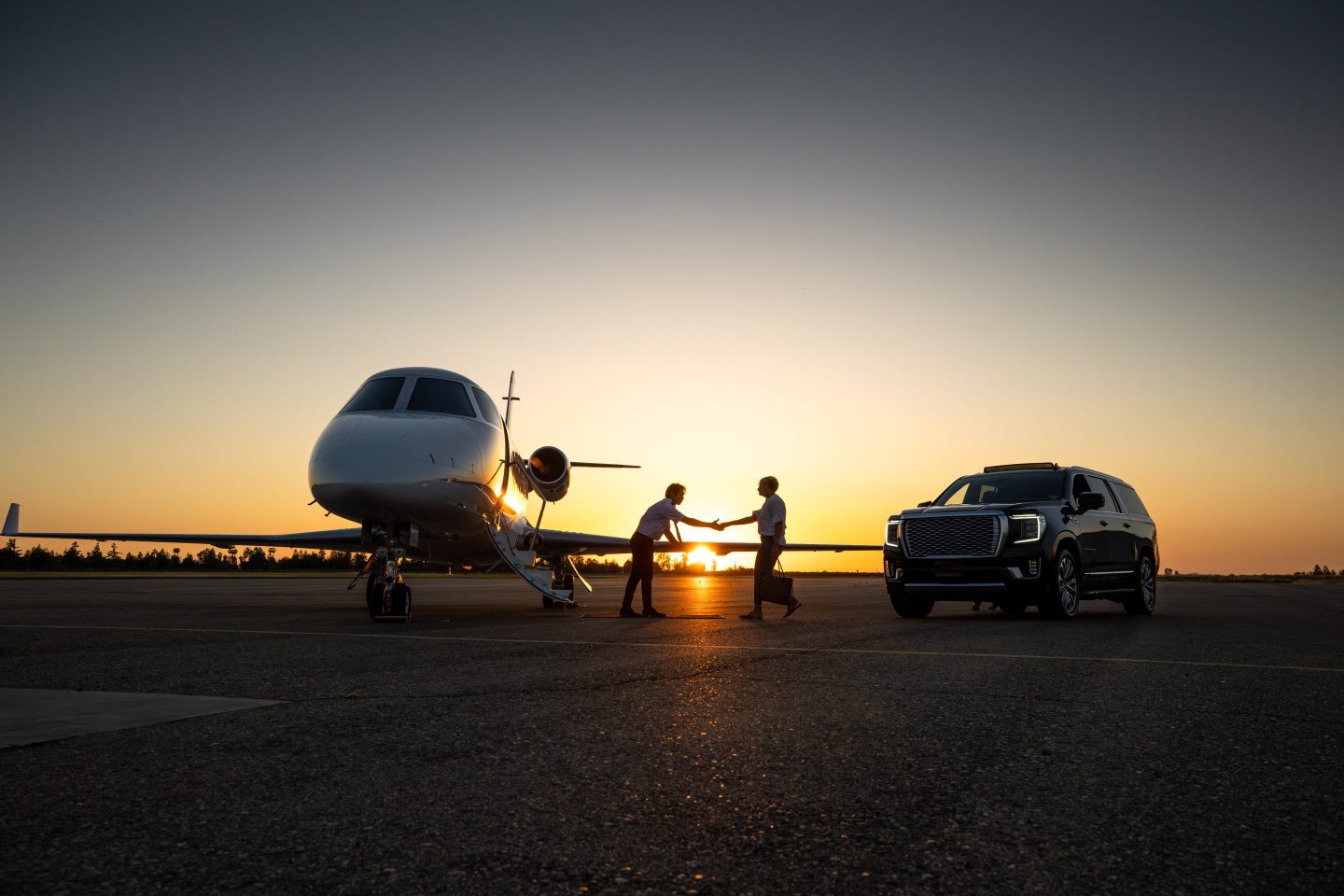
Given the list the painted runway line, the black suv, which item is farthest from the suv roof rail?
the painted runway line

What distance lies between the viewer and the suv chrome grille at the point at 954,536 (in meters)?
12.8

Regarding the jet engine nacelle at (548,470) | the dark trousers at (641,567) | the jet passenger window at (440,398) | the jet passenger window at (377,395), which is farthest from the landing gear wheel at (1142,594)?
the jet passenger window at (377,395)

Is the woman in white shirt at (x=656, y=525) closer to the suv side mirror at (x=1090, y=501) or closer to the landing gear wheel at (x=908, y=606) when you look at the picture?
the landing gear wheel at (x=908, y=606)

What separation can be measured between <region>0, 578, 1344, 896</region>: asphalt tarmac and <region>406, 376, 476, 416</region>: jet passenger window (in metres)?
5.83

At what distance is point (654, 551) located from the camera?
1444cm

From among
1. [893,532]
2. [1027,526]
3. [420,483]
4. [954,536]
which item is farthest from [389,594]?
[1027,526]

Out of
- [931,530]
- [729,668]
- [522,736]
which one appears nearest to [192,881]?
[522,736]

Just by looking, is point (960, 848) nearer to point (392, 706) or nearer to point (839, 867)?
point (839, 867)

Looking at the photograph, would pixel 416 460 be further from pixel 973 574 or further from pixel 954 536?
pixel 973 574

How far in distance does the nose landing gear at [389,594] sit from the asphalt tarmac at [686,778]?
421 cm

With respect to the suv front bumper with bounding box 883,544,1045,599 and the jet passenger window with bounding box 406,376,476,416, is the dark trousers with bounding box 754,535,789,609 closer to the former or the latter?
the suv front bumper with bounding box 883,544,1045,599

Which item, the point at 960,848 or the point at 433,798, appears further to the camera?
the point at 433,798

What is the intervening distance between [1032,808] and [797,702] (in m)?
2.13

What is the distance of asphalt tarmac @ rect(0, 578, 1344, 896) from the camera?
243cm
